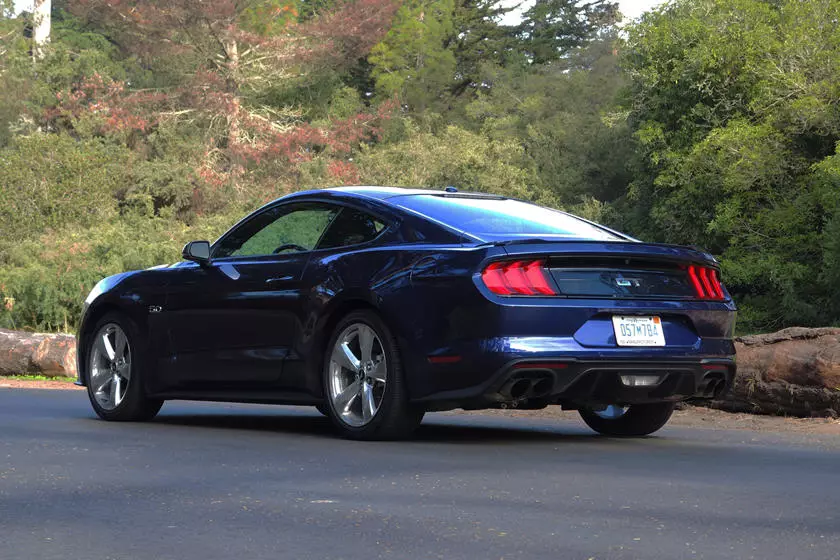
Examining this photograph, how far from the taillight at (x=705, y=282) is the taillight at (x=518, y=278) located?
1.09 m

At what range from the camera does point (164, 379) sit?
1057cm

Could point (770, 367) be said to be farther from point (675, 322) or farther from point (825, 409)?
point (675, 322)

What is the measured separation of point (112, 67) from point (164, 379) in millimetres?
46054

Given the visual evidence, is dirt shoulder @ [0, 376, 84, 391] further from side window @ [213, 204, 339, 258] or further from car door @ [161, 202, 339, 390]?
side window @ [213, 204, 339, 258]

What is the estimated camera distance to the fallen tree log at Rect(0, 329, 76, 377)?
1884cm

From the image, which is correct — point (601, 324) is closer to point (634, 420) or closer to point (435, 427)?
point (634, 420)

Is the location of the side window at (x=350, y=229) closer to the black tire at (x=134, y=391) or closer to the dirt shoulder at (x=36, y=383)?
the black tire at (x=134, y=391)

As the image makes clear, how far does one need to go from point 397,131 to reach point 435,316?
4823cm

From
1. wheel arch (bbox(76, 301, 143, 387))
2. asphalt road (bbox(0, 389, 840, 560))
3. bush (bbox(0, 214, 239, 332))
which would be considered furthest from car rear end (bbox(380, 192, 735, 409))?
bush (bbox(0, 214, 239, 332))

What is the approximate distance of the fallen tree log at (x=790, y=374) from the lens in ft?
36.3

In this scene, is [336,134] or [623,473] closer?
[623,473]

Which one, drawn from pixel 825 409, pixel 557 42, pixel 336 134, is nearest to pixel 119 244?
pixel 336 134

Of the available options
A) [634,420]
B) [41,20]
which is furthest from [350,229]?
[41,20]

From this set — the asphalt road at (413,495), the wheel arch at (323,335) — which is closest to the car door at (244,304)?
the wheel arch at (323,335)
